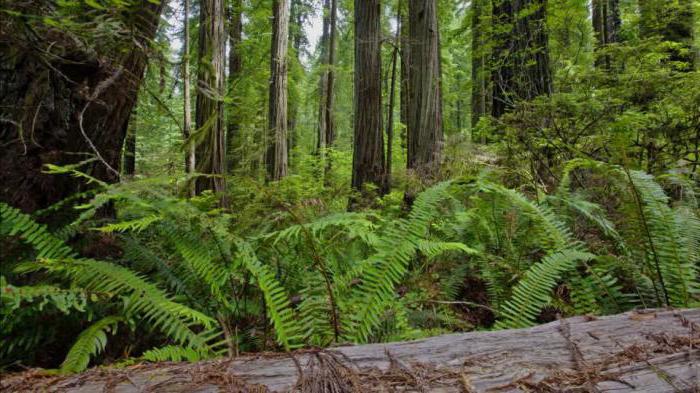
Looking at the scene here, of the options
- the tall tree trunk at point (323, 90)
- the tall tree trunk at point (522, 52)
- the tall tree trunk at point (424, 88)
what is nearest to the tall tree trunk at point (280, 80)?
the tall tree trunk at point (424, 88)

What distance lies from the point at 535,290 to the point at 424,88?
5.10 metres

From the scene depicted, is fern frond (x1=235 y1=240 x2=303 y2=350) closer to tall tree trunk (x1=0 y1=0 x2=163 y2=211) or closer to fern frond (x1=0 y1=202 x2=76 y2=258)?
fern frond (x1=0 y1=202 x2=76 y2=258)

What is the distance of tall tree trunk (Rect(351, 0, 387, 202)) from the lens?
6.48 metres

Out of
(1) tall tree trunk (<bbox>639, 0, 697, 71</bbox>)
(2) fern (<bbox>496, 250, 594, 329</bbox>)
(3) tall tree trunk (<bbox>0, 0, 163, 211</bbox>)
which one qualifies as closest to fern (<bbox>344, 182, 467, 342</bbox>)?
(2) fern (<bbox>496, 250, 594, 329</bbox>)

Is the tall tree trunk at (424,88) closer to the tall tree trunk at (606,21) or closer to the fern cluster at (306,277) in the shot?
the fern cluster at (306,277)

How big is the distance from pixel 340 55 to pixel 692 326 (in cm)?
2024

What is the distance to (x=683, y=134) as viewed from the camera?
3.64 m

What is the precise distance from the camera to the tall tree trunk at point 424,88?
618 cm

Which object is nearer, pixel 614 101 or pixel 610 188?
pixel 610 188

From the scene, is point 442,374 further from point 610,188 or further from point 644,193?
point 610,188

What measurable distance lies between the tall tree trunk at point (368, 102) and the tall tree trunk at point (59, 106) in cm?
433

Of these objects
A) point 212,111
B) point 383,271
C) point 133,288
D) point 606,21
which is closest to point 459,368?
point 383,271

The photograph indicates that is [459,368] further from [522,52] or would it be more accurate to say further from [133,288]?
[522,52]

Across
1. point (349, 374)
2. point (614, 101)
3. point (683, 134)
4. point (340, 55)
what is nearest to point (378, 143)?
point (614, 101)
